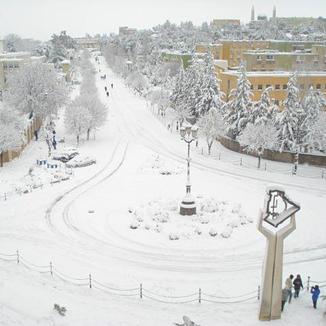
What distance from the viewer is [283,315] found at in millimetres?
15867

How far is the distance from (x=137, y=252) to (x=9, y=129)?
805 inches

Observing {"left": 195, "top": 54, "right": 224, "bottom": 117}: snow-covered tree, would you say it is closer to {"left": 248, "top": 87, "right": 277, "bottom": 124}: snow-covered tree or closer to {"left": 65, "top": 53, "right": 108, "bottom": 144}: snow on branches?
{"left": 248, "top": 87, "right": 277, "bottom": 124}: snow-covered tree

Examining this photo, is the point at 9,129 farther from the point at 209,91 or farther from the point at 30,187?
the point at 209,91

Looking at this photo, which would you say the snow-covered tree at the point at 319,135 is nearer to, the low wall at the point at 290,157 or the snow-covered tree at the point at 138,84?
the low wall at the point at 290,157

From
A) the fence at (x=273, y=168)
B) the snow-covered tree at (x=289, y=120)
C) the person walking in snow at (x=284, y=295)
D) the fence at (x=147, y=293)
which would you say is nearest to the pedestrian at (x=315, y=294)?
the person walking in snow at (x=284, y=295)

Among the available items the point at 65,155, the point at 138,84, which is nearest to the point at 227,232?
the point at 65,155

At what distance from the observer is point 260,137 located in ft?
126

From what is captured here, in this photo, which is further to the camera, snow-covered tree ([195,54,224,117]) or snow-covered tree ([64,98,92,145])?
snow-covered tree ([195,54,224,117])

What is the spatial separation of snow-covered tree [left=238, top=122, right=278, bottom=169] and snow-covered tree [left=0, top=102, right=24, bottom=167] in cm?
1894

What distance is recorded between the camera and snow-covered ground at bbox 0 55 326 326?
1594 cm

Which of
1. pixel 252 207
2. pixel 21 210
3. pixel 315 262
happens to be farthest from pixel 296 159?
pixel 21 210

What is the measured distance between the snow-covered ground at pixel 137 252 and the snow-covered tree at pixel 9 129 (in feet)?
5.96

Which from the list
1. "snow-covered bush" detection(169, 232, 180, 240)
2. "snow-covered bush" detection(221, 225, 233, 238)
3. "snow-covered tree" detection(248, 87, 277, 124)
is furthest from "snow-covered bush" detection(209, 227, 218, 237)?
"snow-covered tree" detection(248, 87, 277, 124)

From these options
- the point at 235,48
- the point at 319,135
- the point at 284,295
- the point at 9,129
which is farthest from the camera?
the point at 235,48
